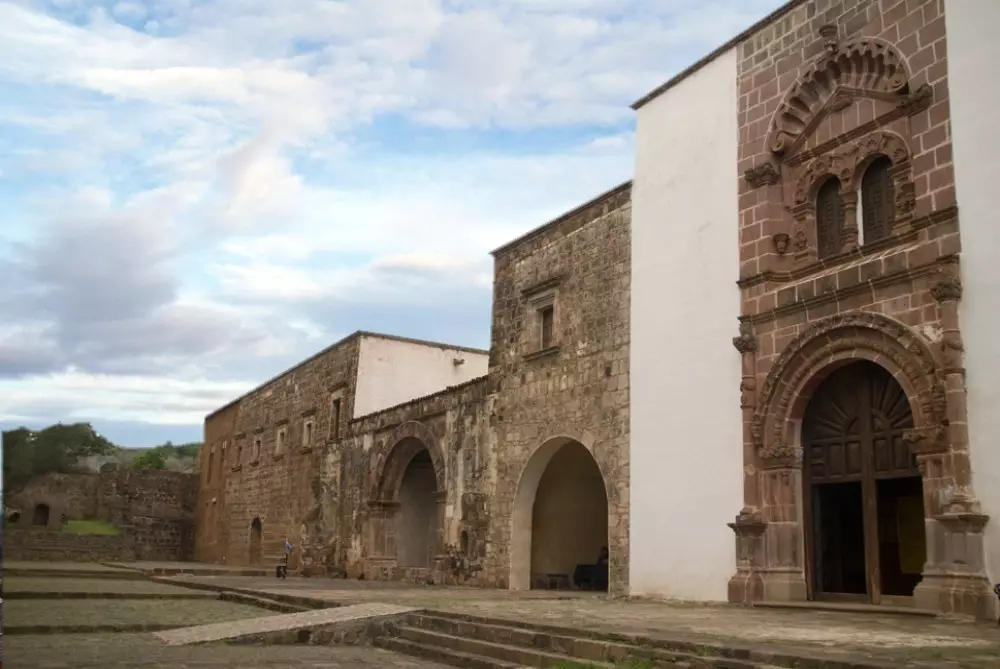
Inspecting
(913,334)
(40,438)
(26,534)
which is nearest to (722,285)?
(913,334)

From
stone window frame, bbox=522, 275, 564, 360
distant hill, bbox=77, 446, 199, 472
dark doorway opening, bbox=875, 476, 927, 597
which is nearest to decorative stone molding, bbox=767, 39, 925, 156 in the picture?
dark doorway opening, bbox=875, 476, 927, 597

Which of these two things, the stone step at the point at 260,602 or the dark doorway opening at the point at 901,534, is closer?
the dark doorway opening at the point at 901,534

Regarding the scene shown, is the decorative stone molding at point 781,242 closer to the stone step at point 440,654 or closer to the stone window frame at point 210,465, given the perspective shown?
the stone step at point 440,654

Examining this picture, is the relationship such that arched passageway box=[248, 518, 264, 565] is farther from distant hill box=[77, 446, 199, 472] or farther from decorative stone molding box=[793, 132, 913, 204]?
decorative stone molding box=[793, 132, 913, 204]

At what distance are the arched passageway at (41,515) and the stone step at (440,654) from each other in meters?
33.5

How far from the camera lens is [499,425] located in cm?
1634

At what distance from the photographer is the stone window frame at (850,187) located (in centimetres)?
966

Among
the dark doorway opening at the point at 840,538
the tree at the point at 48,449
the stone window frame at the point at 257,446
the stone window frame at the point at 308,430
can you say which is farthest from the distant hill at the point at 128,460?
the dark doorway opening at the point at 840,538

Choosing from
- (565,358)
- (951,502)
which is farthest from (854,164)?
(565,358)

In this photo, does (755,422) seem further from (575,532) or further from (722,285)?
(575,532)

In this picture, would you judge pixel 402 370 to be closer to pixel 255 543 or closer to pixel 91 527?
pixel 255 543

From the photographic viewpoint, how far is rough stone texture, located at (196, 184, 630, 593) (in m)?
13.9

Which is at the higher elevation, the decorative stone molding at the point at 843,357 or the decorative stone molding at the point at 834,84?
the decorative stone molding at the point at 834,84

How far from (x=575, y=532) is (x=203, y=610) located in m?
6.90
